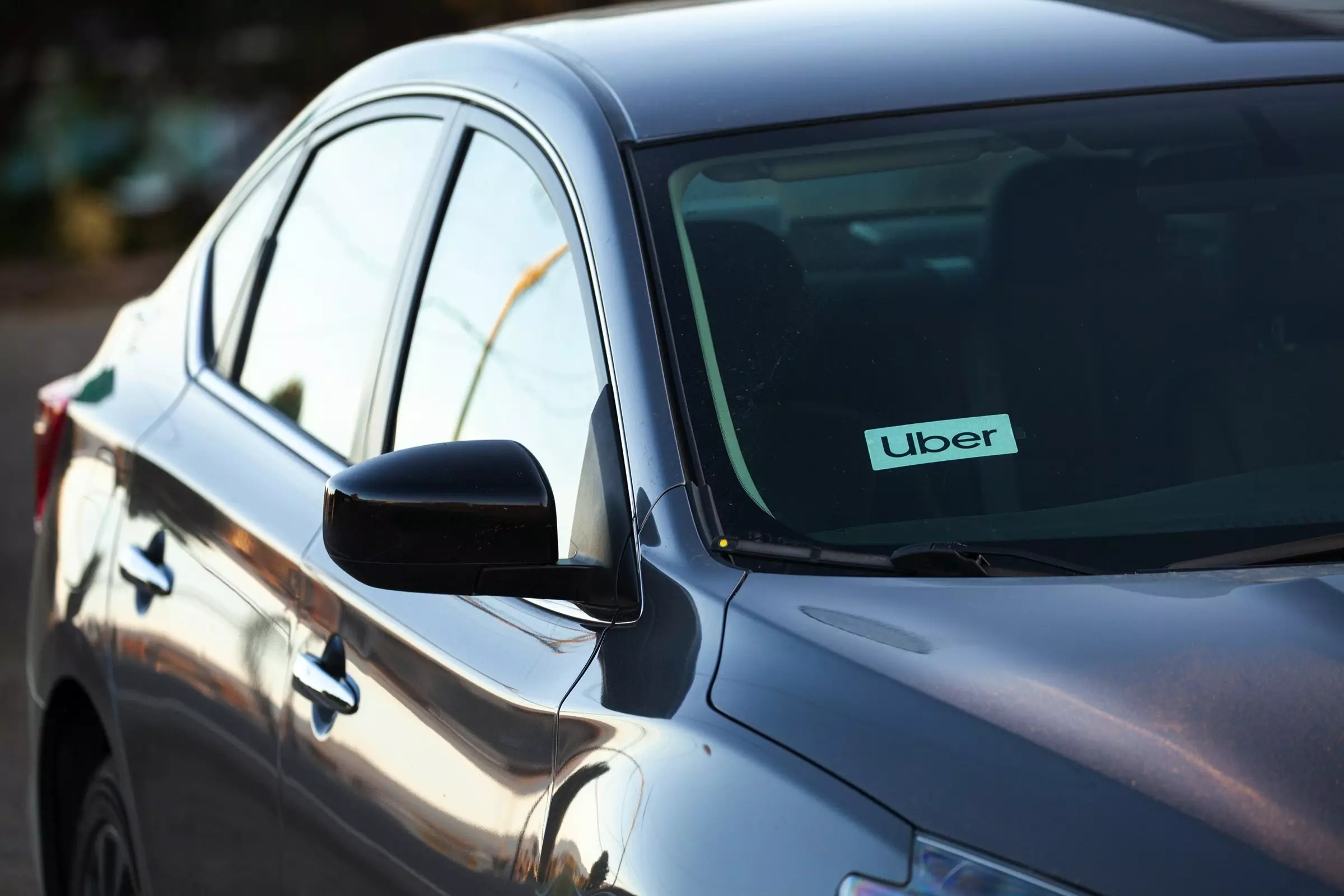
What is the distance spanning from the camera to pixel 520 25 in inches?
133

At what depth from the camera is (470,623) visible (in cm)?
251

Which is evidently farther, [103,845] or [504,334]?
[103,845]

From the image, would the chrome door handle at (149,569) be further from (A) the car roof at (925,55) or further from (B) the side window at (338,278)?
(A) the car roof at (925,55)

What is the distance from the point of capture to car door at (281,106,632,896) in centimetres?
232

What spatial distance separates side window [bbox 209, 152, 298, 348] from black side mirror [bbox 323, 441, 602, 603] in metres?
1.46

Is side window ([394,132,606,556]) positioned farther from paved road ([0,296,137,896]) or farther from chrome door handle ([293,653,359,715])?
paved road ([0,296,137,896])

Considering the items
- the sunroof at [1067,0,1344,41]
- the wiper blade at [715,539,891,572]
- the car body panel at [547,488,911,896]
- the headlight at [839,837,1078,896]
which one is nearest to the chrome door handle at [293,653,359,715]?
the car body panel at [547,488,911,896]

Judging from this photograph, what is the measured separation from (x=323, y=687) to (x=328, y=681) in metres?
0.01

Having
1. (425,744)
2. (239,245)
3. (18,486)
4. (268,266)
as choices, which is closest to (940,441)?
(425,744)

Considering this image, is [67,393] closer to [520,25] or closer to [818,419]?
[520,25]

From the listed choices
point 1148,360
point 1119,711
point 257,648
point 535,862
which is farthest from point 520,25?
point 1119,711

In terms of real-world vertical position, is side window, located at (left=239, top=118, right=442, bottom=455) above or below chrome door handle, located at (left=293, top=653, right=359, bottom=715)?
above

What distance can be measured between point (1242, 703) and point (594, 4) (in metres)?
16.1

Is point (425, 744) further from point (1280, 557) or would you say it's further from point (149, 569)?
point (149, 569)
